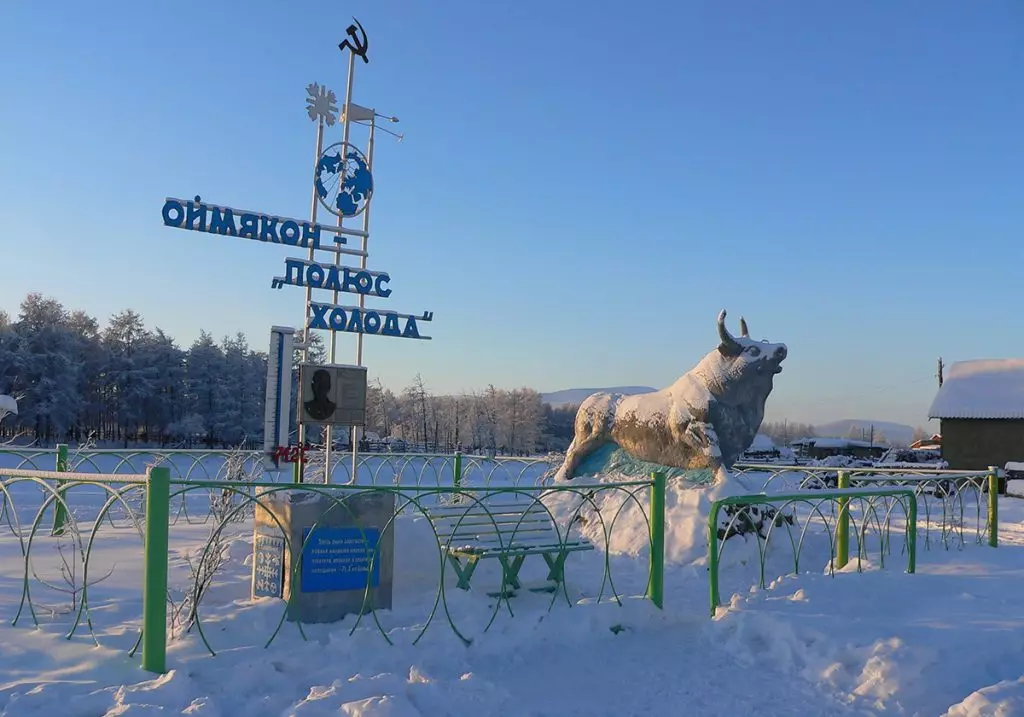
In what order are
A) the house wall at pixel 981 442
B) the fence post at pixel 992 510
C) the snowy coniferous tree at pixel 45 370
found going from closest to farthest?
the fence post at pixel 992 510 → the house wall at pixel 981 442 → the snowy coniferous tree at pixel 45 370

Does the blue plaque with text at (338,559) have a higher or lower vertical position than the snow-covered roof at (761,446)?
higher

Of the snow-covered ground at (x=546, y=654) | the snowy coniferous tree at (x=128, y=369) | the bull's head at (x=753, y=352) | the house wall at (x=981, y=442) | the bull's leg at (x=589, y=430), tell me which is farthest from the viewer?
the snowy coniferous tree at (x=128, y=369)

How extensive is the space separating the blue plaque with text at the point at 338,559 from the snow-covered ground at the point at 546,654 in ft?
0.90

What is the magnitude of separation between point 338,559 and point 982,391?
28831 millimetres

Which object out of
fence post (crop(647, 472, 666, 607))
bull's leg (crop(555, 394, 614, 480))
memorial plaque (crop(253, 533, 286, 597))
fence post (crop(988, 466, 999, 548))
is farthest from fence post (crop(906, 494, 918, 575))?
bull's leg (crop(555, 394, 614, 480))

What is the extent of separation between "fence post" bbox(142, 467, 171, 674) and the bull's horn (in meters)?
8.39

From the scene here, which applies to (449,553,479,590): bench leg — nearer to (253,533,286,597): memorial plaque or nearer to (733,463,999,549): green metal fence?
(253,533,286,597): memorial plaque

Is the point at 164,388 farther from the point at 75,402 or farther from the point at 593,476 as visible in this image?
the point at 593,476

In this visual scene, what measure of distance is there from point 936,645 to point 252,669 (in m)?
4.04

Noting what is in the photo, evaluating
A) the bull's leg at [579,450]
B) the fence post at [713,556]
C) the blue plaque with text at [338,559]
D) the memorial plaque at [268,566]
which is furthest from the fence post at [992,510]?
the memorial plaque at [268,566]

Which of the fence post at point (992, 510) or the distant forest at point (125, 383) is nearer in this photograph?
the fence post at point (992, 510)

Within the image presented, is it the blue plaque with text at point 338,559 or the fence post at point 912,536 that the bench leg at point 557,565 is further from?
the fence post at point 912,536

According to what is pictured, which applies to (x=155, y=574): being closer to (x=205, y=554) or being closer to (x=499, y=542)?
(x=205, y=554)

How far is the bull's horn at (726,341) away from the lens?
1151 centimetres
